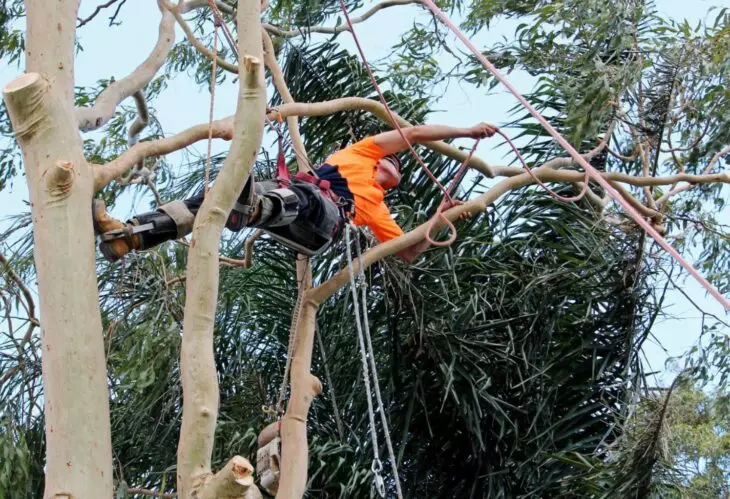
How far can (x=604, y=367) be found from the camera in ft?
19.9

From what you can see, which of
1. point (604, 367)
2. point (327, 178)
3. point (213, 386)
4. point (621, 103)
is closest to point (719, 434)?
point (604, 367)

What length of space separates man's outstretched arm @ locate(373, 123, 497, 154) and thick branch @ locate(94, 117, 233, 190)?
895 millimetres

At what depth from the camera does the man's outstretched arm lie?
4.59m

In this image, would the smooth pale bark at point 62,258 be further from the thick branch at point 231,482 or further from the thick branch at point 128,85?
the thick branch at point 128,85

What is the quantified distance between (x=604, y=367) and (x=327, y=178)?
2005 mm

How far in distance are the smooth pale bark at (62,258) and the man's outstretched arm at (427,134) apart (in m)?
1.65

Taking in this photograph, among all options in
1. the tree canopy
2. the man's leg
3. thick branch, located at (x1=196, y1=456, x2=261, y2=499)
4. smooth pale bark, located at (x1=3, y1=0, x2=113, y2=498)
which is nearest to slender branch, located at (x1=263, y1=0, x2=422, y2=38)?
the tree canopy

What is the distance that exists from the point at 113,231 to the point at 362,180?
149cm

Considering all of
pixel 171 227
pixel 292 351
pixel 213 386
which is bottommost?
pixel 213 386

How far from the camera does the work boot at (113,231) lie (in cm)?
364

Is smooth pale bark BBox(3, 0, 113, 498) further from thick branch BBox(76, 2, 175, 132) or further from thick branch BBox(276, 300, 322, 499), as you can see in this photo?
thick branch BBox(276, 300, 322, 499)

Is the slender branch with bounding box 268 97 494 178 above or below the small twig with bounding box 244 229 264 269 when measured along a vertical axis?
above

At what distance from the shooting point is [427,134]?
475 centimetres

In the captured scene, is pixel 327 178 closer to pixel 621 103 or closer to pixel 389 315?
pixel 389 315
